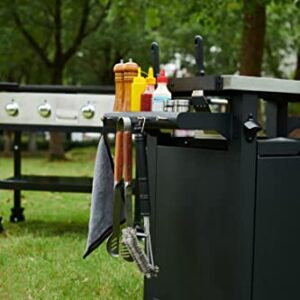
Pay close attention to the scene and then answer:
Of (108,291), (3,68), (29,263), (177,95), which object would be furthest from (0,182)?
(3,68)

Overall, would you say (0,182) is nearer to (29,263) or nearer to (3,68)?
(29,263)

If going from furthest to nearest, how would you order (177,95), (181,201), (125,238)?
(177,95), (181,201), (125,238)

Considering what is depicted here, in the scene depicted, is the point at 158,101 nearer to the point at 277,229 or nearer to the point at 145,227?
the point at 145,227

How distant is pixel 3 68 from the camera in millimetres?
18109

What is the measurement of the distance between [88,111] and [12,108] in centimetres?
69

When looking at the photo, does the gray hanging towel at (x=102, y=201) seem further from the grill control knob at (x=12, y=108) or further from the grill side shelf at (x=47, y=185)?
the grill control knob at (x=12, y=108)

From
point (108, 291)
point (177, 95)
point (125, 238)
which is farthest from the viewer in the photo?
point (108, 291)

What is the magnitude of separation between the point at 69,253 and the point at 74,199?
10.5ft

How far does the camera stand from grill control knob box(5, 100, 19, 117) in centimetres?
514

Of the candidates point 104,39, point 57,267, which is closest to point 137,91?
point 57,267

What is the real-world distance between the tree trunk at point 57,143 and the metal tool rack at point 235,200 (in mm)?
13946

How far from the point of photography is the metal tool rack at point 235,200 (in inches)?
90.3

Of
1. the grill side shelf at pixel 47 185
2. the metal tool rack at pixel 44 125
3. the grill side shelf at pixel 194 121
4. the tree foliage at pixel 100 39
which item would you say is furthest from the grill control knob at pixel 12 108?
the tree foliage at pixel 100 39

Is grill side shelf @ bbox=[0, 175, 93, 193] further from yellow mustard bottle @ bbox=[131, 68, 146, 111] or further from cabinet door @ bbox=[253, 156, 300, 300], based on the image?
cabinet door @ bbox=[253, 156, 300, 300]
